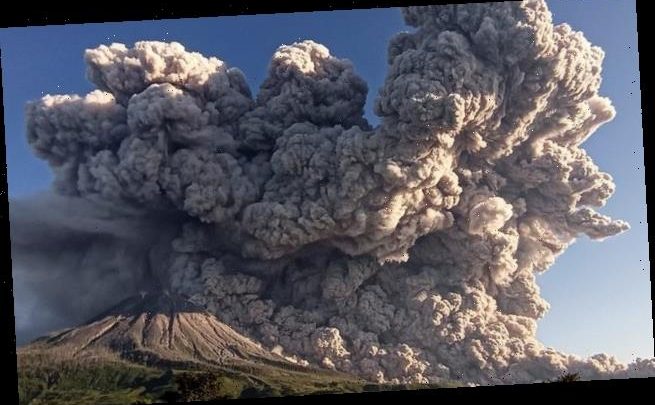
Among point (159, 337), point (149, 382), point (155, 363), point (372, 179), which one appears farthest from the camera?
point (159, 337)

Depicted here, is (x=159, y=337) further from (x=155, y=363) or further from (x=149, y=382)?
(x=149, y=382)

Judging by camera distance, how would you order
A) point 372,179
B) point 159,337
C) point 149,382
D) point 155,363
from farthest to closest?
point 159,337 < point 155,363 < point 149,382 < point 372,179

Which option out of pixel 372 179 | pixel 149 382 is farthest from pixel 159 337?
pixel 372 179

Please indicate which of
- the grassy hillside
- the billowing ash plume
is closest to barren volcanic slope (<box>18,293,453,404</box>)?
the grassy hillside

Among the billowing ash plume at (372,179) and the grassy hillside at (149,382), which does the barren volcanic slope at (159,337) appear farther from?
the billowing ash plume at (372,179)

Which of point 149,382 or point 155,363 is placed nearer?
point 149,382

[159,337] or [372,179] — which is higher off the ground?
[372,179]

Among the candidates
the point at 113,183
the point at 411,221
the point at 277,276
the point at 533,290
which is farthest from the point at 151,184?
the point at 533,290

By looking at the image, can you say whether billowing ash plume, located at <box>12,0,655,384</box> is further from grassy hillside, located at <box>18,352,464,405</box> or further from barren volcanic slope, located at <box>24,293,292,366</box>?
grassy hillside, located at <box>18,352,464,405</box>
